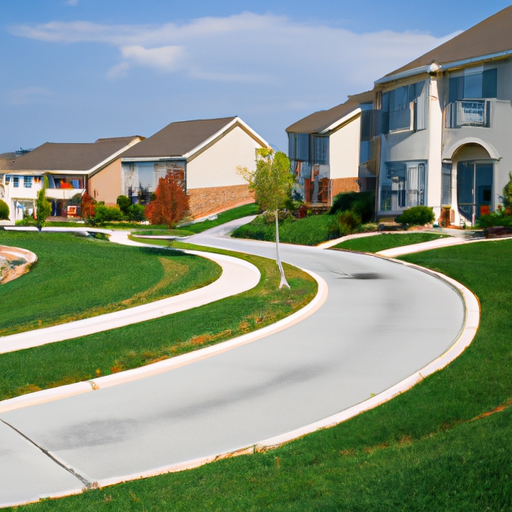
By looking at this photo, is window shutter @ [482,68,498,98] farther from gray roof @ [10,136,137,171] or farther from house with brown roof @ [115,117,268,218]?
gray roof @ [10,136,137,171]

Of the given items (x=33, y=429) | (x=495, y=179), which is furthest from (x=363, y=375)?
(x=495, y=179)

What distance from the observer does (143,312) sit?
17422 millimetres

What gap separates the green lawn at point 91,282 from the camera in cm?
1880

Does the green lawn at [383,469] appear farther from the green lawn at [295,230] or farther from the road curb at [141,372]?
the green lawn at [295,230]

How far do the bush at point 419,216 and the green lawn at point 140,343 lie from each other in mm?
15380

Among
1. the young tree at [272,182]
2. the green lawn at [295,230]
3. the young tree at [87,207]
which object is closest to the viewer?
the young tree at [272,182]

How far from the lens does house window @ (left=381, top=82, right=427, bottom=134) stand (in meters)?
33.2

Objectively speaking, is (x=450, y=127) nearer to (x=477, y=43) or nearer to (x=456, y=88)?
(x=456, y=88)

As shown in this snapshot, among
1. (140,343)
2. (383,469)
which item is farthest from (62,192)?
(383,469)

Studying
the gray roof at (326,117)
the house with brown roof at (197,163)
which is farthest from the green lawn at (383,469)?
the house with brown roof at (197,163)

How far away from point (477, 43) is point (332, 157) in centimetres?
1635

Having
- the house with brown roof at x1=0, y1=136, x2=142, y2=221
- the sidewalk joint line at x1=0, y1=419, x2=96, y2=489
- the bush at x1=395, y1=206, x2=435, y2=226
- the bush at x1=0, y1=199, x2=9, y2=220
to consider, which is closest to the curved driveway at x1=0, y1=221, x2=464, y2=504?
the sidewalk joint line at x1=0, y1=419, x2=96, y2=489

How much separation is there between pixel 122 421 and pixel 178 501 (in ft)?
10.0

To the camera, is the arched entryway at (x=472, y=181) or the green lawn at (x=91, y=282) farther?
the arched entryway at (x=472, y=181)
